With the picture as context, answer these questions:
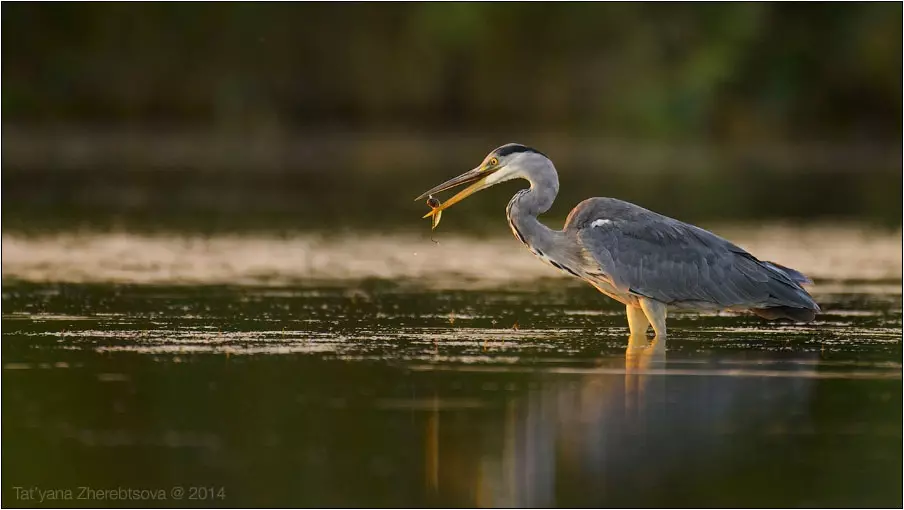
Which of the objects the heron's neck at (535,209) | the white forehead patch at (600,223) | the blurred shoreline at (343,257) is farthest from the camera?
the blurred shoreline at (343,257)

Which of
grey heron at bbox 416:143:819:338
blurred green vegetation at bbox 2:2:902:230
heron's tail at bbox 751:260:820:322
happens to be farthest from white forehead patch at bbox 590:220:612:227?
blurred green vegetation at bbox 2:2:902:230

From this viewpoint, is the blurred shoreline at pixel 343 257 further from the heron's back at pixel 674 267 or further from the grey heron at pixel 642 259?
the heron's back at pixel 674 267

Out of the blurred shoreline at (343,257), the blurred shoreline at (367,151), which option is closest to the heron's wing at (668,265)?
the blurred shoreline at (343,257)

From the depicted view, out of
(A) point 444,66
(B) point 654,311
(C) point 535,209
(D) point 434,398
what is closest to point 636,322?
(B) point 654,311

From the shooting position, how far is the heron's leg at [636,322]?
12.0 metres

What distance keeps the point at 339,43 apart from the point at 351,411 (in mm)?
44340

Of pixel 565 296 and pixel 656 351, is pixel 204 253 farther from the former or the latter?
pixel 656 351

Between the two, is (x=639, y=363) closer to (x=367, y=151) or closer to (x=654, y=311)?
(x=654, y=311)

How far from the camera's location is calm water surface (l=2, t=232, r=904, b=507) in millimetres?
7621

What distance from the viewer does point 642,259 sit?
38.5 ft

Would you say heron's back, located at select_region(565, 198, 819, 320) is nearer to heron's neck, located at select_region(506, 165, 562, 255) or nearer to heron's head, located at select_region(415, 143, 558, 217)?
heron's neck, located at select_region(506, 165, 562, 255)

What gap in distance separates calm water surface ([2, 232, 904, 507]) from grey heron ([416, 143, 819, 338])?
0.26 m

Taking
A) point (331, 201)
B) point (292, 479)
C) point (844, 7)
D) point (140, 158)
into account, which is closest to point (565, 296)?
point (292, 479)

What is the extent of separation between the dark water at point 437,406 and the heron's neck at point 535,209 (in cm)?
61
